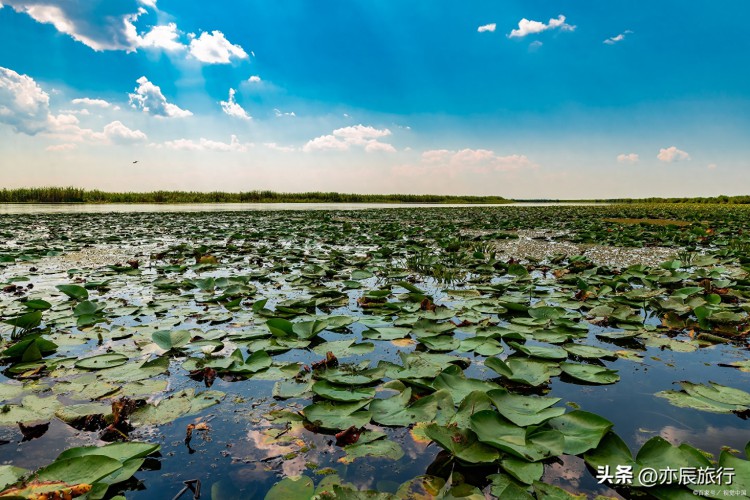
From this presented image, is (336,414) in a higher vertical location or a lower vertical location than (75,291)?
lower

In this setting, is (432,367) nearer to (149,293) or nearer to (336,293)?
(336,293)

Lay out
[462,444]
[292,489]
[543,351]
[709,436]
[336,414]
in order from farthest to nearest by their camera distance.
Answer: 1. [543,351]
2. [336,414]
3. [709,436]
4. [462,444]
5. [292,489]

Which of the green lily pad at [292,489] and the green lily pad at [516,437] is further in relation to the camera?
the green lily pad at [516,437]

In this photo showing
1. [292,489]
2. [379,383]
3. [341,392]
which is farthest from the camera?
[379,383]

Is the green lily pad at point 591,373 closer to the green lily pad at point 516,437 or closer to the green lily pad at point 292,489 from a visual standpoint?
the green lily pad at point 516,437

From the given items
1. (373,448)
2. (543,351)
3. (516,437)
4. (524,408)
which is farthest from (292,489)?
(543,351)

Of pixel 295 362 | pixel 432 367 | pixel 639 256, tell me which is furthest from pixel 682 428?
pixel 639 256

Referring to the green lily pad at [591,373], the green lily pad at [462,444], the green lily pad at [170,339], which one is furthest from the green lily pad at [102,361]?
the green lily pad at [591,373]

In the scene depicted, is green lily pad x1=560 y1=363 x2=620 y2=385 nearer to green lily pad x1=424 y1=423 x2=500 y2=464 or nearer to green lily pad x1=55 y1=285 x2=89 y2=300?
green lily pad x1=424 y1=423 x2=500 y2=464

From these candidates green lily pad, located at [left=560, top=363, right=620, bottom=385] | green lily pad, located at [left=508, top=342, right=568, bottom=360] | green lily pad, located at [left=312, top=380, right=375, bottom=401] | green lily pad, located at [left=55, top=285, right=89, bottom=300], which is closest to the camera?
green lily pad, located at [left=312, top=380, right=375, bottom=401]

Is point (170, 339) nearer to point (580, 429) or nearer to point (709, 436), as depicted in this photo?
point (580, 429)

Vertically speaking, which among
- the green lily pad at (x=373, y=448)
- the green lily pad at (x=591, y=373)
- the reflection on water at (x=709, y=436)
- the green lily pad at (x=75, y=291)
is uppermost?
the green lily pad at (x=75, y=291)

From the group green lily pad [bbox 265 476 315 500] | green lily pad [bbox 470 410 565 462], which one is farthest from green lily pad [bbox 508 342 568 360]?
green lily pad [bbox 265 476 315 500]

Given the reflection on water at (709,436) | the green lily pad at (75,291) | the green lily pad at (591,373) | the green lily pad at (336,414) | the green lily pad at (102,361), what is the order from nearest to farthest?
the reflection on water at (709,436) < the green lily pad at (336,414) < the green lily pad at (591,373) < the green lily pad at (102,361) < the green lily pad at (75,291)
